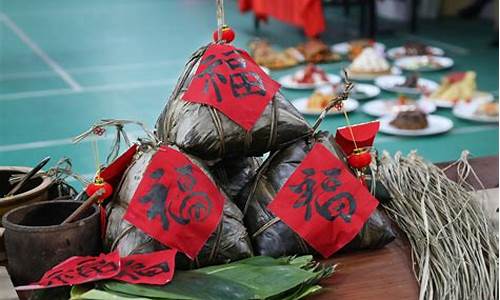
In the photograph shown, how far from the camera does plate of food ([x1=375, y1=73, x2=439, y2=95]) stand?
4.77 meters

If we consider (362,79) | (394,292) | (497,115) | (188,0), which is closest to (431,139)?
(497,115)

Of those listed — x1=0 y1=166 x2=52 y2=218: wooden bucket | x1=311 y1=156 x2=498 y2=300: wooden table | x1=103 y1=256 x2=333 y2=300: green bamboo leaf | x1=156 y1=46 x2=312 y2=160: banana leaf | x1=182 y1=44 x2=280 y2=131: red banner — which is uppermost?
x1=182 y1=44 x2=280 y2=131: red banner

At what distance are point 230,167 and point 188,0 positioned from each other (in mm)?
7634

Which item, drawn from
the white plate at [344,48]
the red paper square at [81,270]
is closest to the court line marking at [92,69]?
the white plate at [344,48]

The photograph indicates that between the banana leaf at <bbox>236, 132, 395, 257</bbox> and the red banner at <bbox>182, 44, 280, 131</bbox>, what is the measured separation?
4.0 inches

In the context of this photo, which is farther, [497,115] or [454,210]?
[497,115]

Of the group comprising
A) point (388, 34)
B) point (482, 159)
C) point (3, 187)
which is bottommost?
point (388, 34)

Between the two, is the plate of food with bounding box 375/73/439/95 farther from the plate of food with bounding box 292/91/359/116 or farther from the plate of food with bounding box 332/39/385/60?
the plate of food with bounding box 332/39/385/60

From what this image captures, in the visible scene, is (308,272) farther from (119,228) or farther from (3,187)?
(3,187)

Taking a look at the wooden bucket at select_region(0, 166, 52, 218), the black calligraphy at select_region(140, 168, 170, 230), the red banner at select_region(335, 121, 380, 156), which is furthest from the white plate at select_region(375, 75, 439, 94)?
the black calligraphy at select_region(140, 168, 170, 230)

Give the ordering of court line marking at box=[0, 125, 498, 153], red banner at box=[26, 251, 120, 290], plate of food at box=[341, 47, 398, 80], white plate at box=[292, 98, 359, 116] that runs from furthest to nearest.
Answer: plate of food at box=[341, 47, 398, 80] < white plate at box=[292, 98, 359, 116] < court line marking at box=[0, 125, 498, 153] < red banner at box=[26, 251, 120, 290]

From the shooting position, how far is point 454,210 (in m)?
1.56

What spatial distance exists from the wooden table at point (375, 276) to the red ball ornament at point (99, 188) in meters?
0.38

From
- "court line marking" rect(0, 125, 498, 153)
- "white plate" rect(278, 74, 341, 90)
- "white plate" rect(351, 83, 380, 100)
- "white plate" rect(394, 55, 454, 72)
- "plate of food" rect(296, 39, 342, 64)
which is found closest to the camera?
"court line marking" rect(0, 125, 498, 153)
